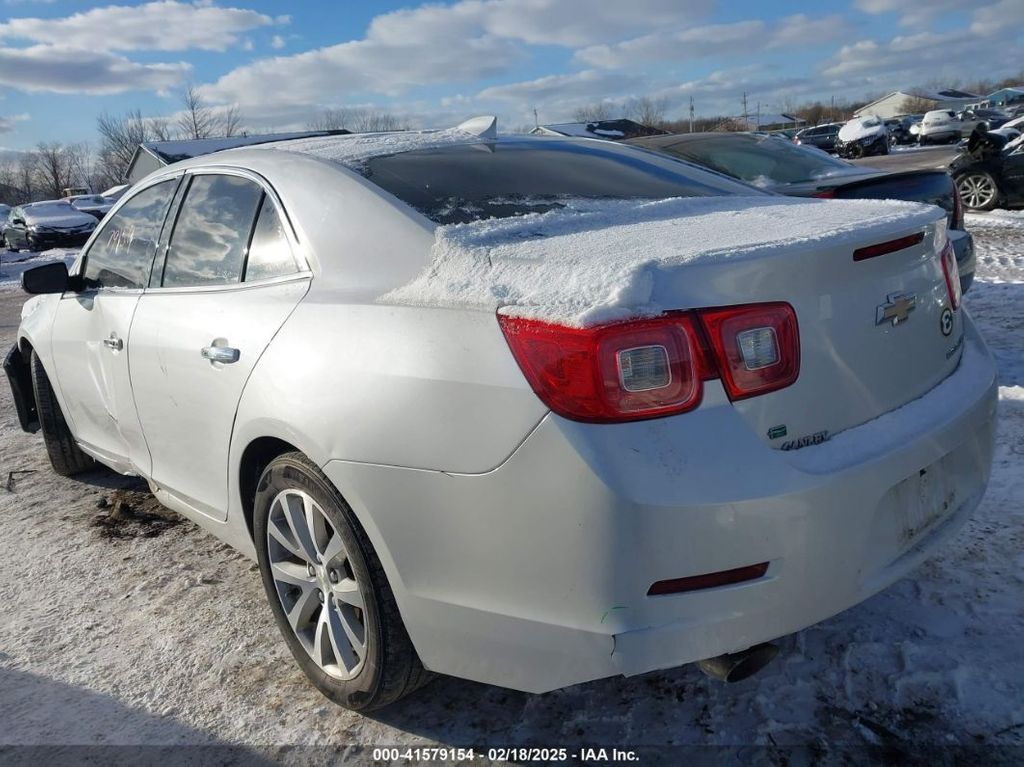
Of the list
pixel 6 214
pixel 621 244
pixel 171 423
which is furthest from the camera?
pixel 6 214

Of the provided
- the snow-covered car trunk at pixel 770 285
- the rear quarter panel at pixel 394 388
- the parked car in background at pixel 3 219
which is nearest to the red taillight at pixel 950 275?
the snow-covered car trunk at pixel 770 285

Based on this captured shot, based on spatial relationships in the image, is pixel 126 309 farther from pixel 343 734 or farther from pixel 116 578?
pixel 343 734

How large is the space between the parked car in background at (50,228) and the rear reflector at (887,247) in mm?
23042

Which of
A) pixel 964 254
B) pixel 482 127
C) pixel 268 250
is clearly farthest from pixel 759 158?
pixel 268 250

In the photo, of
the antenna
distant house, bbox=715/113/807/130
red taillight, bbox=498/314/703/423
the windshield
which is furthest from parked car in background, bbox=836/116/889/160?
distant house, bbox=715/113/807/130

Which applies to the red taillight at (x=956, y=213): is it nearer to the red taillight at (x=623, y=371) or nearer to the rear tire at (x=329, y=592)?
the red taillight at (x=623, y=371)

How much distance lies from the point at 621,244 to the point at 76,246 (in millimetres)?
24049

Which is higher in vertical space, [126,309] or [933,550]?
[126,309]

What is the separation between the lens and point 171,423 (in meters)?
2.81

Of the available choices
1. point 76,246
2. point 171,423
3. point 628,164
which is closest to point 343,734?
point 171,423

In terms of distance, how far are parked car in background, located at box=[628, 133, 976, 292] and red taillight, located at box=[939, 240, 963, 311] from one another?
2448 mm

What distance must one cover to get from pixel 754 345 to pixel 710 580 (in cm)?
50

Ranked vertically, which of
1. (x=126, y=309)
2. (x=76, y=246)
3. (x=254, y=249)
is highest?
(x=254, y=249)

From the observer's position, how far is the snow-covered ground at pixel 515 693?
212 cm
